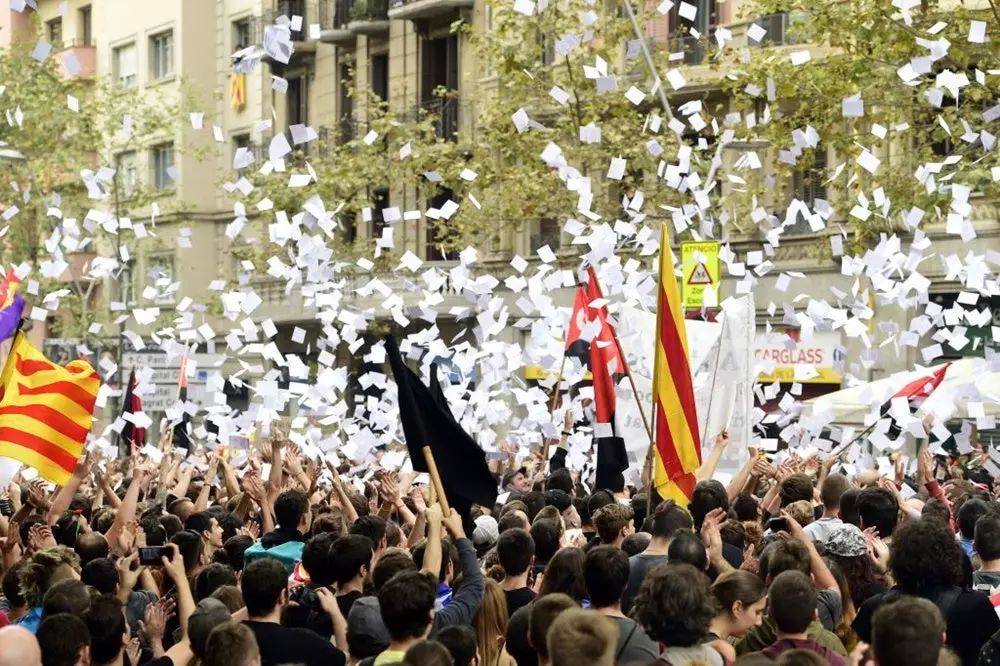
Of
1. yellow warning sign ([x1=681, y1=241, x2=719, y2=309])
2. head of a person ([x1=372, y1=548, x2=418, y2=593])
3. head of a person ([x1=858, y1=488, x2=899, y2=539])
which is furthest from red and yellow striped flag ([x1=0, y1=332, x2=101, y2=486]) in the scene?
yellow warning sign ([x1=681, y1=241, x2=719, y2=309])

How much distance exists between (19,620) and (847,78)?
41.3 feet

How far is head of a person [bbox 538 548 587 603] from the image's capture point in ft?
24.5

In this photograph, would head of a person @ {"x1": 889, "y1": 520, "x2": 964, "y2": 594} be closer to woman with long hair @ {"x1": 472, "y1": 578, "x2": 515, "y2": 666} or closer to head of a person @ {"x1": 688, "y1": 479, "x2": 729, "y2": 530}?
woman with long hair @ {"x1": 472, "y1": 578, "x2": 515, "y2": 666}

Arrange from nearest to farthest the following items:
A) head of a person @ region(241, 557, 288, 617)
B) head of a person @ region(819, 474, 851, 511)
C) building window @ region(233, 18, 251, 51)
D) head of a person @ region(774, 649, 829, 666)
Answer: head of a person @ region(774, 649, 829, 666), head of a person @ region(241, 557, 288, 617), head of a person @ region(819, 474, 851, 511), building window @ region(233, 18, 251, 51)

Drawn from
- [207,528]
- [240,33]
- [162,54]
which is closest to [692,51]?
[240,33]

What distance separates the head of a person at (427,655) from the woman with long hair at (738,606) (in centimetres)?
159

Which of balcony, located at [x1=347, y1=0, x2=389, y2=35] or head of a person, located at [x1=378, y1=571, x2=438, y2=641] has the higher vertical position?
balcony, located at [x1=347, y1=0, x2=389, y2=35]

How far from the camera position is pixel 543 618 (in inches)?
250

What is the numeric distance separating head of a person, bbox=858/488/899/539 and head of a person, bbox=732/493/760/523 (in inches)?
58.9

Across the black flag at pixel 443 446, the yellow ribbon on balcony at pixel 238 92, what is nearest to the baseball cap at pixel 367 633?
the black flag at pixel 443 446

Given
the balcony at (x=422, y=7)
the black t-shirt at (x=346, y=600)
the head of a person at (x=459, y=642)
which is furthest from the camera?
the balcony at (x=422, y=7)

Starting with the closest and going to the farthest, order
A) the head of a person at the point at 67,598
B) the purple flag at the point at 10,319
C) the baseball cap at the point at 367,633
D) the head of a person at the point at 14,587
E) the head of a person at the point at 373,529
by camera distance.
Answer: the baseball cap at the point at 367,633 < the head of a person at the point at 67,598 < the head of a person at the point at 14,587 < the head of a person at the point at 373,529 < the purple flag at the point at 10,319

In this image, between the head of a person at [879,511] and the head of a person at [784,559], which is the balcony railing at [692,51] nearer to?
the head of a person at [879,511]

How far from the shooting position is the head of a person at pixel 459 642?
21.1 ft
